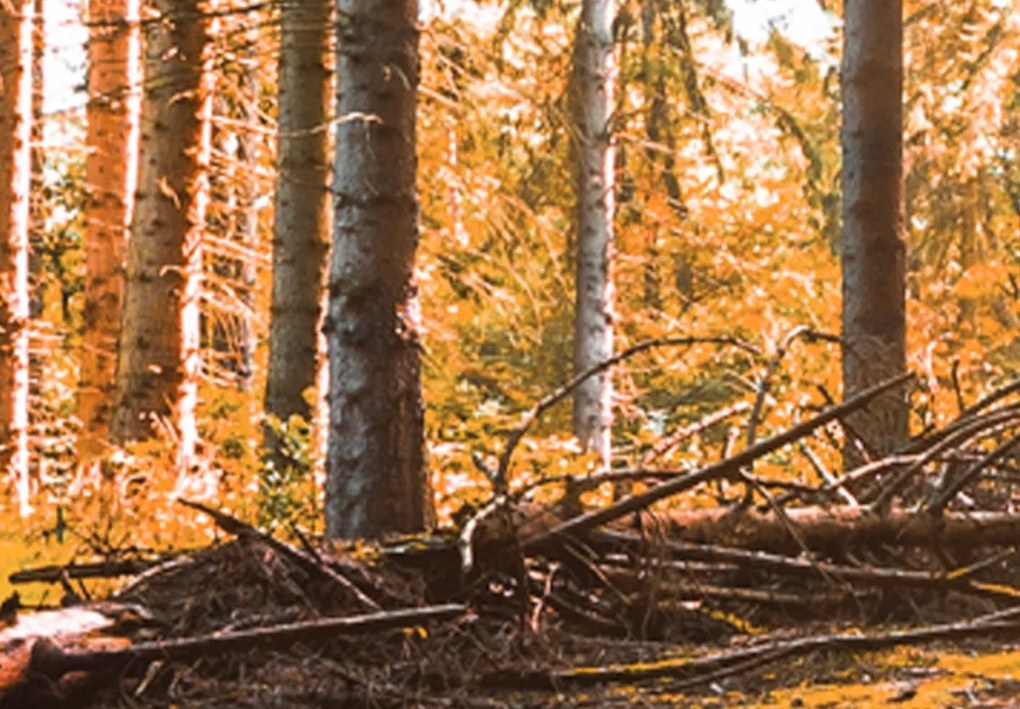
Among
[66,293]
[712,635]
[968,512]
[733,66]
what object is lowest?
[712,635]

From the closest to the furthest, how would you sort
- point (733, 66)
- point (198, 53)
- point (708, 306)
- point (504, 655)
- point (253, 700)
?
point (253, 700) → point (504, 655) → point (198, 53) → point (733, 66) → point (708, 306)

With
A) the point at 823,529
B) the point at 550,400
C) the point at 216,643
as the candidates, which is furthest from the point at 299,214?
the point at 216,643

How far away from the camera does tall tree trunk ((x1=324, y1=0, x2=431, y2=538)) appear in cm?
613

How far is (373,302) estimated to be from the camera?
614 cm

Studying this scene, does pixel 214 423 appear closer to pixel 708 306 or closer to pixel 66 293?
pixel 66 293

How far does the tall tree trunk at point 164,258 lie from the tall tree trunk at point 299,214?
931 millimetres

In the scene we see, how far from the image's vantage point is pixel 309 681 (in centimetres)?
370

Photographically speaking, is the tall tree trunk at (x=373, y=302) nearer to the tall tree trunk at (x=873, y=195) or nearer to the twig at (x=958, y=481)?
the twig at (x=958, y=481)

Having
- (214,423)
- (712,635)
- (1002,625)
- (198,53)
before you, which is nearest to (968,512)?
(712,635)

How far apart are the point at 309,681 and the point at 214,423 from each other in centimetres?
913

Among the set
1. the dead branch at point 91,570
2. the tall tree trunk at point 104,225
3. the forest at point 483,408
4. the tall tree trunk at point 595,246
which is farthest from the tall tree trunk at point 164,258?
the dead branch at point 91,570

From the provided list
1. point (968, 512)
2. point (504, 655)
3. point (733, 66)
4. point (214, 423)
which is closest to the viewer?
point (504, 655)

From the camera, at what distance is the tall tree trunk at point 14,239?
13234mm

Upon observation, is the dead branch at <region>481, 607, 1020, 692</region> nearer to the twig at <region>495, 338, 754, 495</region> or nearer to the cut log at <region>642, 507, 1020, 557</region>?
the twig at <region>495, 338, 754, 495</region>
